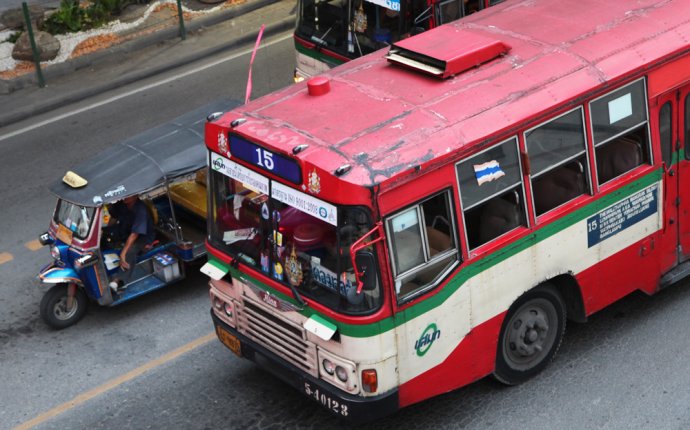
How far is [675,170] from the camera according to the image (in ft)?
31.4

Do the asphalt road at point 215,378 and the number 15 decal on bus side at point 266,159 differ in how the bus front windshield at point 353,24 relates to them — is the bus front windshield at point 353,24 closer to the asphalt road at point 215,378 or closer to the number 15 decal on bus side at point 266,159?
the asphalt road at point 215,378

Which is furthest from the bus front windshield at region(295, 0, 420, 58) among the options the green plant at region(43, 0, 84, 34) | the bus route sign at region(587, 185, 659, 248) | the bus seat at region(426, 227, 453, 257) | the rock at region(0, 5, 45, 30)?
the rock at region(0, 5, 45, 30)

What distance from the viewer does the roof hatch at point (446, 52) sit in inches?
343

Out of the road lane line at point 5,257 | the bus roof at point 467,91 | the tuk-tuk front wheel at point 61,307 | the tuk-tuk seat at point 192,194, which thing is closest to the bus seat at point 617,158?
the bus roof at point 467,91

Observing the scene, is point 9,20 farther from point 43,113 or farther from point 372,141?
Result: point 372,141

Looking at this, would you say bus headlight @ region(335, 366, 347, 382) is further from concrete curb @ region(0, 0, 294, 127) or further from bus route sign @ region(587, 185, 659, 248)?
concrete curb @ region(0, 0, 294, 127)

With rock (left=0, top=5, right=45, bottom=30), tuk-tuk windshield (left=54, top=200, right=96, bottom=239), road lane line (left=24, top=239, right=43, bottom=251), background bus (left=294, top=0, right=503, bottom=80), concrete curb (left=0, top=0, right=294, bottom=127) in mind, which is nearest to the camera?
tuk-tuk windshield (left=54, top=200, right=96, bottom=239)

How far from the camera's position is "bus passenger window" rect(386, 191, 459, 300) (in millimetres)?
7801

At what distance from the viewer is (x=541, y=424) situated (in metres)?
8.82

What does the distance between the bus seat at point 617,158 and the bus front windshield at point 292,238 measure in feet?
8.01

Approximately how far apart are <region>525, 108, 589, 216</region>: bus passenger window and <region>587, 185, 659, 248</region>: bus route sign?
0.35 metres

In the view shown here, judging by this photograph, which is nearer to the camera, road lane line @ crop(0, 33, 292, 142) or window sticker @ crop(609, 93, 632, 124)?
window sticker @ crop(609, 93, 632, 124)

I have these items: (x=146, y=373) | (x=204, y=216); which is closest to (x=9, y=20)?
(x=204, y=216)

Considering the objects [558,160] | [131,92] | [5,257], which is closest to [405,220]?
[558,160]
